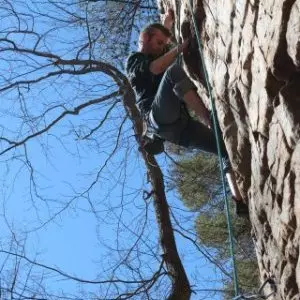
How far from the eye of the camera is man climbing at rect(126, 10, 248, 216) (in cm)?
427

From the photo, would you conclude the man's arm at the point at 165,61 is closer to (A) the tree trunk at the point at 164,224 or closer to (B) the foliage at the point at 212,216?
(A) the tree trunk at the point at 164,224

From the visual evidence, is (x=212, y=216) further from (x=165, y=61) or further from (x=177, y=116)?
(x=165, y=61)

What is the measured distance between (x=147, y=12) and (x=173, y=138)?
3.50 metres

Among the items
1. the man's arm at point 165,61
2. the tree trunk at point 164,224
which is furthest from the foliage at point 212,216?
the man's arm at point 165,61

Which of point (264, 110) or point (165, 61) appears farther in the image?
point (165, 61)

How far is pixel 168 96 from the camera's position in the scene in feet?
13.9

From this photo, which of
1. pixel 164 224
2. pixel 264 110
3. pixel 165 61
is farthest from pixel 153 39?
pixel 164 224

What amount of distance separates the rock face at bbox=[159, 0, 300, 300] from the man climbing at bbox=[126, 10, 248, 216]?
293mm

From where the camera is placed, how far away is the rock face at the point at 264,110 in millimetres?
2762

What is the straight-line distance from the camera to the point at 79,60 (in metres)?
7.31

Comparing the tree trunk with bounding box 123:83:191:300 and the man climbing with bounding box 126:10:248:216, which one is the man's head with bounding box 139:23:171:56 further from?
the tree trunk with bounding box 123:83:191:300

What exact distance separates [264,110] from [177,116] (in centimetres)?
140

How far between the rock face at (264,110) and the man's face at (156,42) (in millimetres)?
571

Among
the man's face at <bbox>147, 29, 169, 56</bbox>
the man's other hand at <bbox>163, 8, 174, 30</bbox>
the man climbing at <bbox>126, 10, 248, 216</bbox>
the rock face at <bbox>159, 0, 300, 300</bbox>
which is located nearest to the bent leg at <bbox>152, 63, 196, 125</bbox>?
the man climbing at <bbox>126, 10, 248, 216</bbox>
